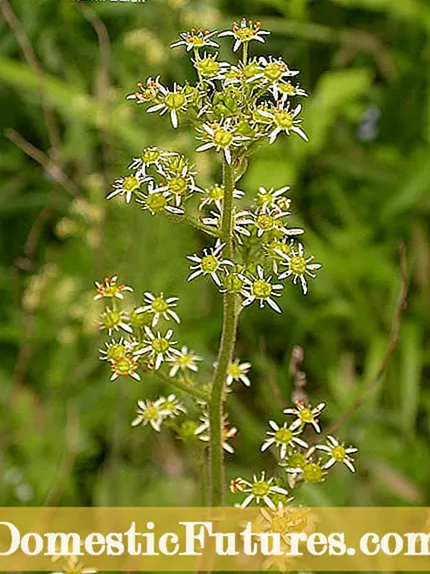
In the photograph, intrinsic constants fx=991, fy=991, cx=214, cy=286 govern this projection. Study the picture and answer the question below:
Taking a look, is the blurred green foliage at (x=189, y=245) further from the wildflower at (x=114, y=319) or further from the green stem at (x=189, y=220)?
the green stem at (x=189, y=220)

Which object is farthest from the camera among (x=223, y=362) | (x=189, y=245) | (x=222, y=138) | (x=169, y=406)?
(x=189, y=245)

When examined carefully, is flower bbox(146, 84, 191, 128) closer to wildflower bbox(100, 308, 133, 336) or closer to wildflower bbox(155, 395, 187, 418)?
wildflower bbox(100, 308, 133, 336)

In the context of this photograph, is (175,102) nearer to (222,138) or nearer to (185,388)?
(222,138)

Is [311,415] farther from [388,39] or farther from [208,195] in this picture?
[388,39]

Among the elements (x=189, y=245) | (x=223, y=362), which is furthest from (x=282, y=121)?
(x=189, y=245)

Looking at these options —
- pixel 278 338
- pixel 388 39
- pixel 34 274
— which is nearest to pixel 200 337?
pixel 278 338
